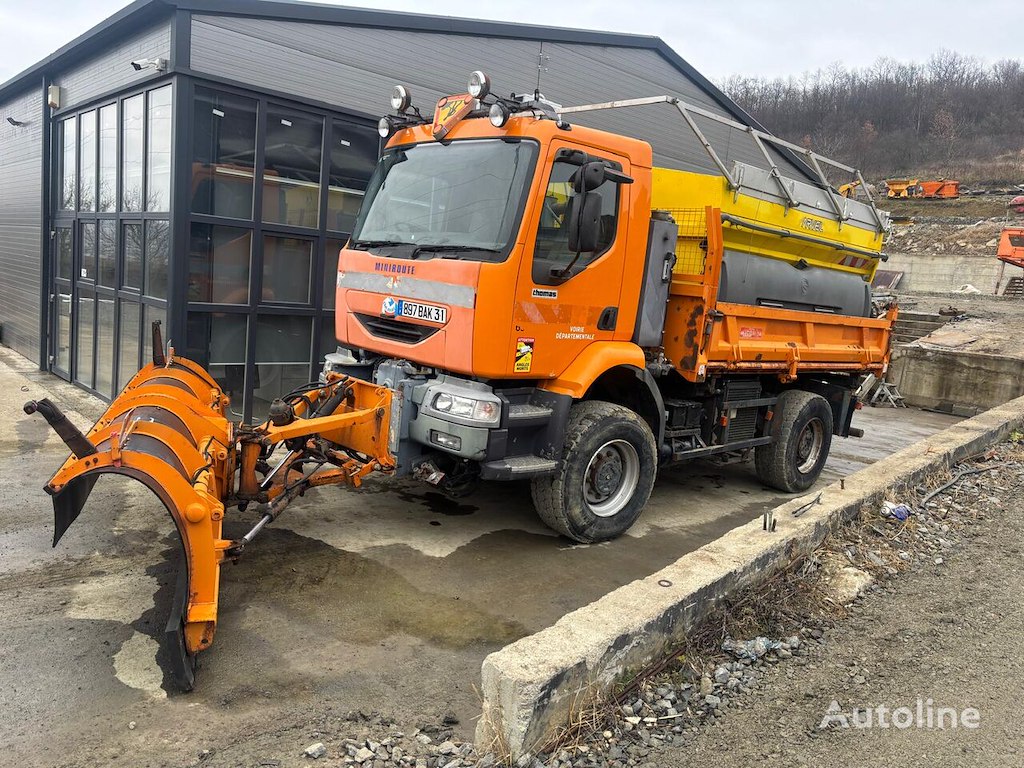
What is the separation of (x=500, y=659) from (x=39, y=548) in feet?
11.6

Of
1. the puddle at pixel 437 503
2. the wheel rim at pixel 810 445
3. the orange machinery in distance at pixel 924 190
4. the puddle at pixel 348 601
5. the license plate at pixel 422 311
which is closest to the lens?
the puddle at pixel 348 601

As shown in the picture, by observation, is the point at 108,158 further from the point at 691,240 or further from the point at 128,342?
the point at 691,240

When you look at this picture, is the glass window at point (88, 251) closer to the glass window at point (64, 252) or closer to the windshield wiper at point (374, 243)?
the glass window at point (64, 252)

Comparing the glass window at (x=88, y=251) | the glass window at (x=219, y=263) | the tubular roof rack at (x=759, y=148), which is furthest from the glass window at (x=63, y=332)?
the tubular roof rack at (x=759, y=148)

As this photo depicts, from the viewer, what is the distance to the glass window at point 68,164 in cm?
998

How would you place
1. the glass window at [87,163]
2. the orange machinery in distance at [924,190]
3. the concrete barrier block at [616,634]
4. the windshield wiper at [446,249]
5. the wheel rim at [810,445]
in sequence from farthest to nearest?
1. the orange machinery in distance at [924,190]
2. the glass window at [87,163]
3. the wheel rim at [810,445]
4. the windshield wiper at [446,249]
5. the concrete barrier block at [616,634]

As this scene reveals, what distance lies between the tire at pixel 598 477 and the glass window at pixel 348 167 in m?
4.64

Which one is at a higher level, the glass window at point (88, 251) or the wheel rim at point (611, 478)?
the glass window at point (88, 251)

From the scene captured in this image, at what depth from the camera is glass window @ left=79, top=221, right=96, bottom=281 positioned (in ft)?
31.1

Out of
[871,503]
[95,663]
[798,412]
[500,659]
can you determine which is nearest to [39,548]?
[95,663]

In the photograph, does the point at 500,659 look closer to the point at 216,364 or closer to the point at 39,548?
the point at 39,548

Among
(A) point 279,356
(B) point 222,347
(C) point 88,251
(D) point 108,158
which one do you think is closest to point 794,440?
(A) point 279,356

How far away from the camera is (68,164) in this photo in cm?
1024

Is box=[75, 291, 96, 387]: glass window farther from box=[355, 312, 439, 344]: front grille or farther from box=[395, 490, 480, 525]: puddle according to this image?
box=[355, 312, 439, 344]: front grille
